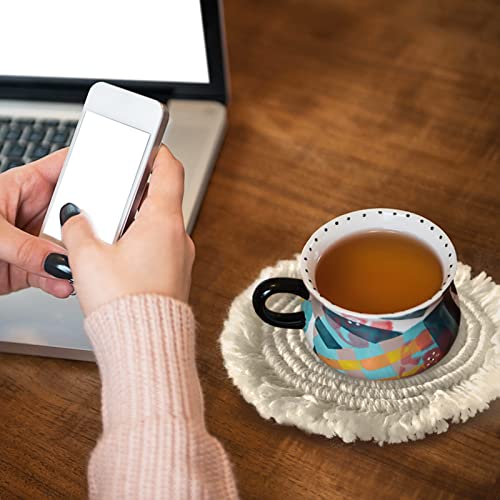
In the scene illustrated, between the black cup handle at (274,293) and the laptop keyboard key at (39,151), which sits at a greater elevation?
the black cup handle at (274,293)

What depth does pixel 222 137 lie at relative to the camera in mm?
832

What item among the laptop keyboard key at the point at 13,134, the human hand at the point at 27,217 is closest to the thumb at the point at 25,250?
the human hand at the point at 27,217

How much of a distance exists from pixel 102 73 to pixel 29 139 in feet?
0.31

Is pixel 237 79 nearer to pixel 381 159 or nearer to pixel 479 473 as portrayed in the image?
pixel 381 159

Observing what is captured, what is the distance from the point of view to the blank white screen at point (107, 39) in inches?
28.9

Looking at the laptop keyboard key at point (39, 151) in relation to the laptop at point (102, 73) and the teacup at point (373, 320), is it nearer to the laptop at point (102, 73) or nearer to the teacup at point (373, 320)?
the laptop at point (102, 73)

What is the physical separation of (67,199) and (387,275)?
0.80ft

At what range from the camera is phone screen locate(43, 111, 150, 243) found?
0.59m

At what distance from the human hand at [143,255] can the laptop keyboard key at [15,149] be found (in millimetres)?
244

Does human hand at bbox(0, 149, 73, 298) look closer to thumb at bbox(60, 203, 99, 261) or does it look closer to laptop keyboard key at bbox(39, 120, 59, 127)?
thumb at bbox(60, 203, 99, 261)

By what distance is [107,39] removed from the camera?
76 centimetres

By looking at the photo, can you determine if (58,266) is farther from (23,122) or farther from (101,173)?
(23,122)

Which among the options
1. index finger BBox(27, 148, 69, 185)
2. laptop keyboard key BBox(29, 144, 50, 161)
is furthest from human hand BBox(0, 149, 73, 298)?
laptop keyboard key BBox(29, 144, 50, 161)

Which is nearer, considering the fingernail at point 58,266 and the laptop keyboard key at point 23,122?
the fingernail at point 58,266
